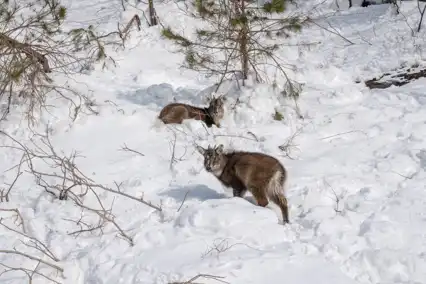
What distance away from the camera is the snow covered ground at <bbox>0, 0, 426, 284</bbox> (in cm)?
598

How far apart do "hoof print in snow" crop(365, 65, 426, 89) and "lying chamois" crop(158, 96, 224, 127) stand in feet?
9.94

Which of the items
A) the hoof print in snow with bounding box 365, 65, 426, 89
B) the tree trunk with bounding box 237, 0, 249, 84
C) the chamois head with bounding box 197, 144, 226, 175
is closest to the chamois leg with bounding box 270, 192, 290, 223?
the chamois head with bounding box 197, 144, 226, 175

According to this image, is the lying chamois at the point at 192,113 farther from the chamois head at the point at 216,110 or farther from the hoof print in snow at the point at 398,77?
the hoof print in snow at the point at 398,77

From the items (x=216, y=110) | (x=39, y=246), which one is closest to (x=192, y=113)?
(x=216, y=110)

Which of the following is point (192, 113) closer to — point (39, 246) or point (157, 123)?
point (157, 123)

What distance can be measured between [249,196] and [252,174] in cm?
62

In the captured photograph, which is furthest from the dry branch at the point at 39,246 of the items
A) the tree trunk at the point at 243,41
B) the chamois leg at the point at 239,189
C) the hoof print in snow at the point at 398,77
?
the hoof print in snow at the point at 398,77

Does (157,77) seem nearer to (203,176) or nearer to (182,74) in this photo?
(182,74)

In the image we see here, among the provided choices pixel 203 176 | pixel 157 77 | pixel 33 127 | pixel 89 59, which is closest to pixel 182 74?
pixel 157 77

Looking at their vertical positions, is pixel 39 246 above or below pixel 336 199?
above

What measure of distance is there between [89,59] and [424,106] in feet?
23.7

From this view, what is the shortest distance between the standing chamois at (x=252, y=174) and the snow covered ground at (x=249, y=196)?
21 centimetres

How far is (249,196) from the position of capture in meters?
7.92

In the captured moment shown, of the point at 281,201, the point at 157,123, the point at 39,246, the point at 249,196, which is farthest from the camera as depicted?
the point at 157,123
